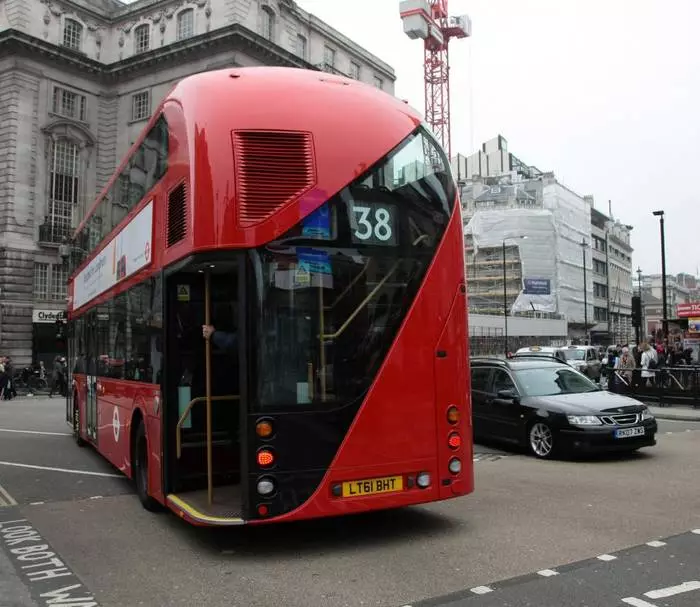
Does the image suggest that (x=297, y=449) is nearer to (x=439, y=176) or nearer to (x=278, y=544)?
(x=278, y=544)

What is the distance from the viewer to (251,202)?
5.41 m

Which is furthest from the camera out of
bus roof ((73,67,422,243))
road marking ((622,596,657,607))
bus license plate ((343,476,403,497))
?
bus roof ((73,67,422,243))

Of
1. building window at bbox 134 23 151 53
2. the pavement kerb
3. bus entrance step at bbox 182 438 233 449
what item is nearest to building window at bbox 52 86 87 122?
building window at bbox 134 23 151 53

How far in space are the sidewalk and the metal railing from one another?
26 cm

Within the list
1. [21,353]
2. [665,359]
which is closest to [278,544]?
[665,359]

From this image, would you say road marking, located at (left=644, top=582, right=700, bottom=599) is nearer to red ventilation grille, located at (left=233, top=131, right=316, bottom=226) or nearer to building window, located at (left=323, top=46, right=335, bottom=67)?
red ventilation grille, located at (left=233, top=131, right=316, bottom=226)

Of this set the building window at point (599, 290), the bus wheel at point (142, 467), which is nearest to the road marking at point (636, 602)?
the bus wheel at point (142, 467)

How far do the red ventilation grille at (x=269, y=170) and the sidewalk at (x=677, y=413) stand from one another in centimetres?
1399

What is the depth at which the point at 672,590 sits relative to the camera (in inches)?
182

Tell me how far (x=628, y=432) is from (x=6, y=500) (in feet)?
27.2

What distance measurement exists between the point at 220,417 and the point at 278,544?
140 cm

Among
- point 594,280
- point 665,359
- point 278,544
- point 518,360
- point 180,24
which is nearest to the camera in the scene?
point 278,544

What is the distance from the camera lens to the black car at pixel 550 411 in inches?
393

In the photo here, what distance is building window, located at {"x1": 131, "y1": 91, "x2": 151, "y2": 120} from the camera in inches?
1753
